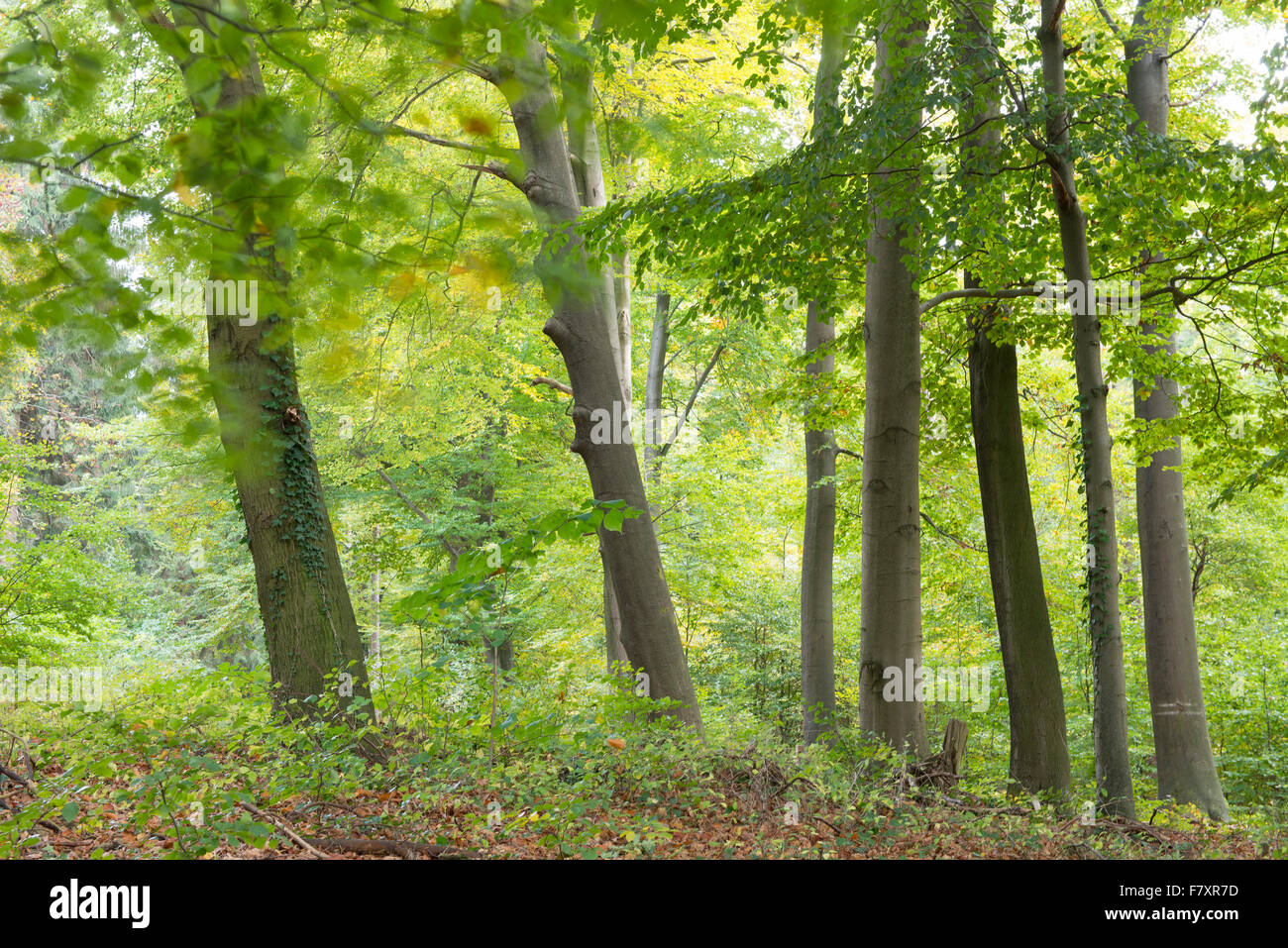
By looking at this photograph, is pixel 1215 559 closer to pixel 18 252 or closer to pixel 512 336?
pixel 512 336

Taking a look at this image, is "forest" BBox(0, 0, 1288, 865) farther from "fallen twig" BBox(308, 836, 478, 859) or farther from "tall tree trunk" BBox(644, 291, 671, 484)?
"tall tree trunk" BBox(644, 291, 671, 484)

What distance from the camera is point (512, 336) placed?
47.2 ft

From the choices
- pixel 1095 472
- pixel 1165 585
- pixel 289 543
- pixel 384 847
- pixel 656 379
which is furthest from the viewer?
pixel 656 379

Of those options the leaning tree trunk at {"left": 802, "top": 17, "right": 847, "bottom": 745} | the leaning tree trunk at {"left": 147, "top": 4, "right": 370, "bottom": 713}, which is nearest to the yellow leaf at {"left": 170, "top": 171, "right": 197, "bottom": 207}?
the leaning tree trunk at {"left": 147, "top": 4, "right": 370, "bottom": 713}

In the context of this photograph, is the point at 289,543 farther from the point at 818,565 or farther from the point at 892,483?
the point at 818,565

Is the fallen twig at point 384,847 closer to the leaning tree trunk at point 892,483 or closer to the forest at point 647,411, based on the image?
the forest at point 647,411

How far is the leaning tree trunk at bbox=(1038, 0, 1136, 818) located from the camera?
6647mm

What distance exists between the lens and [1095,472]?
7035mm

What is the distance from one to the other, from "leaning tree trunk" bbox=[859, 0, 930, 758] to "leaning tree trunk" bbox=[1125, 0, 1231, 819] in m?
3.54

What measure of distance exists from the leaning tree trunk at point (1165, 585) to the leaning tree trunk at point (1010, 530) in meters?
2.25

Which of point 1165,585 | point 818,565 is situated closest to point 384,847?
point 818,565

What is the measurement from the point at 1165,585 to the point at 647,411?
9.20 m

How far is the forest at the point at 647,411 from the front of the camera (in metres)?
2.70
